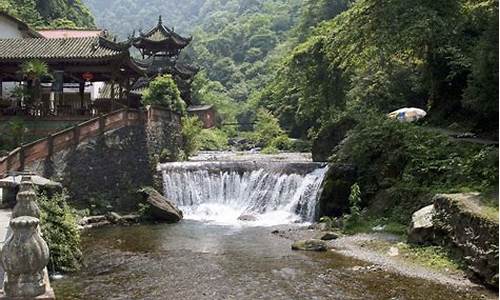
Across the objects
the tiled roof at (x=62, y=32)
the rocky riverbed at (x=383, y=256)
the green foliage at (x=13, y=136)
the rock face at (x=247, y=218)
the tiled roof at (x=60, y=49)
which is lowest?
the rocky riverbed at (x=383, y=256)

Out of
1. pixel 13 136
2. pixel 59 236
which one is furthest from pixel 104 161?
pixel 59 236

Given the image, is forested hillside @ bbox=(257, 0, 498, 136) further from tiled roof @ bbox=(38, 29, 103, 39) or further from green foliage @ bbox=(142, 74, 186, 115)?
tiled roof @ bbox=(38, 29, 103, 39)

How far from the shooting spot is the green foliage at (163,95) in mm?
34344

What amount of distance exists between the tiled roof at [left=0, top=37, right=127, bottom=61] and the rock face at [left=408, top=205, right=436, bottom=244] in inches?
645

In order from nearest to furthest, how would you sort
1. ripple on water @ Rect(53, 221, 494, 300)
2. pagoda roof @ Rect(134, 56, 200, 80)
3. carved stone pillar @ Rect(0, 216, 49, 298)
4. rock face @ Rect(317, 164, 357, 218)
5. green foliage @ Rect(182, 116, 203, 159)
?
1. carved stone pillar @ Rect(0, 216, 49, 298)
2. ripple on water @ Rect(53, 221, 494, 300)
3. rock face @ Rect(317, 164, 357, 218)
4. green foliage @ Rect(182, 116, 203, 159)
5. pagoda roof @ Rect(134, 56, 200, 80)

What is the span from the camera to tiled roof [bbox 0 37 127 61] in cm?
2553

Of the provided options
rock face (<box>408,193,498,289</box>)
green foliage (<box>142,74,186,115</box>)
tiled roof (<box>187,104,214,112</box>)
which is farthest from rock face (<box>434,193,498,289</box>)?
tiled roof (<box>187,104,214,112</box>)

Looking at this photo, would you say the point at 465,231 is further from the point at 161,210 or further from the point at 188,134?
the point at 188,134

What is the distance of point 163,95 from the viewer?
3472 cm

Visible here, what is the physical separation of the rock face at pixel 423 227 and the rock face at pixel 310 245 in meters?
2.53

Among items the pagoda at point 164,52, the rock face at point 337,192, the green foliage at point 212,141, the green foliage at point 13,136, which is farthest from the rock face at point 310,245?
the green foliage at point 212,141

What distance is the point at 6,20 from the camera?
116 ft

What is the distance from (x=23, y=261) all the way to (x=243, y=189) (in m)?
19.4

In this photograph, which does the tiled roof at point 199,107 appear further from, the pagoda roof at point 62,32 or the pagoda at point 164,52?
the pagoda roof at point 62,32
